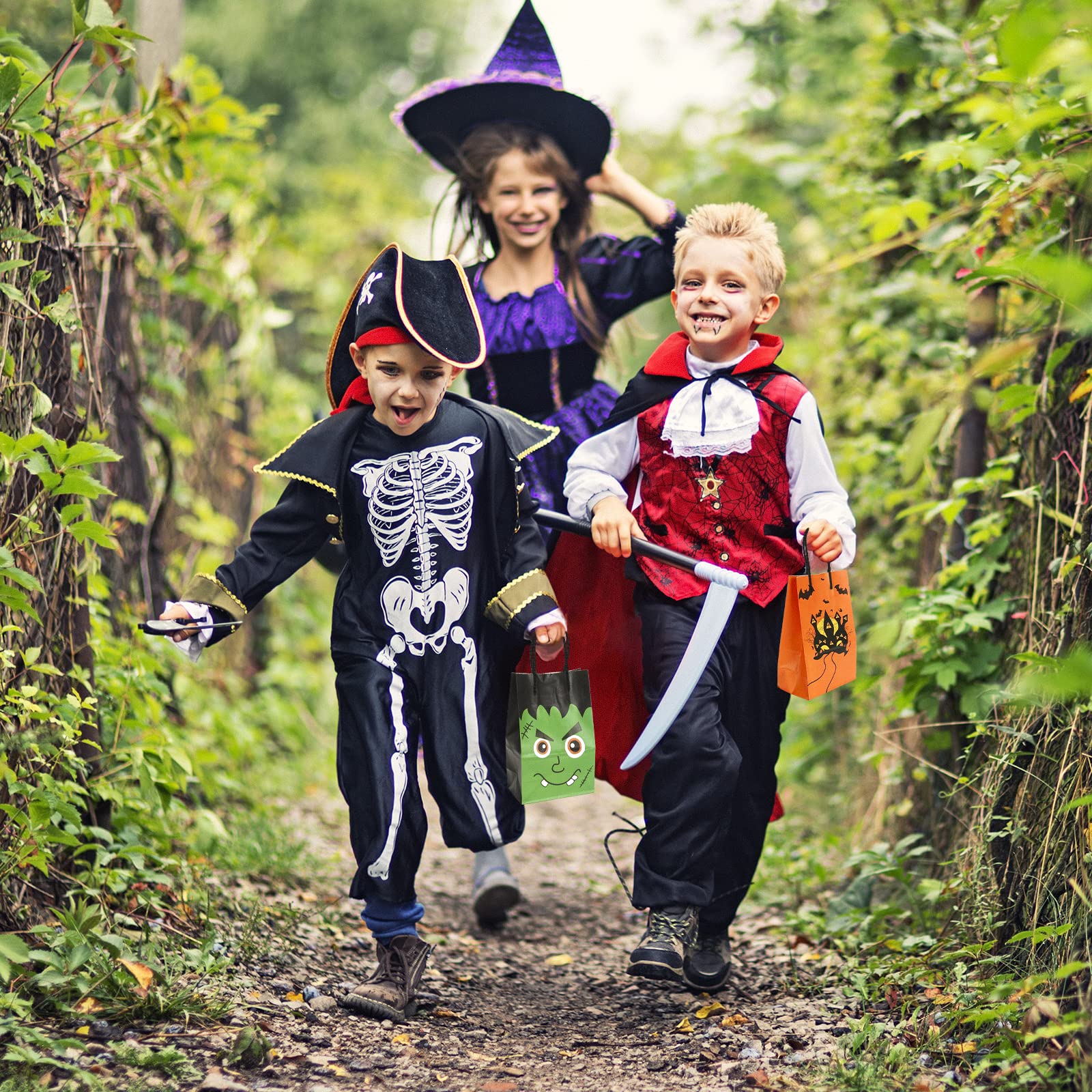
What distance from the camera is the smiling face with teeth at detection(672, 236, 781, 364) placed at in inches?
131

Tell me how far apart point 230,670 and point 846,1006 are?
3.94m

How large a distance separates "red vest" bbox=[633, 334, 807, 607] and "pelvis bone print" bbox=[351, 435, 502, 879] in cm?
53

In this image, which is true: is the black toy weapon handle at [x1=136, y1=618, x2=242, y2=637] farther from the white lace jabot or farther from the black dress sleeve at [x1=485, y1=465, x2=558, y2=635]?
the white lace jabot

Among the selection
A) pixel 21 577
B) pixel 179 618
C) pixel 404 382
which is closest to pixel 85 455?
pixel 21 577

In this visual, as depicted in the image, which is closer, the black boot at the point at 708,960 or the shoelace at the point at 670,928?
the shoelace at the point at 670,928

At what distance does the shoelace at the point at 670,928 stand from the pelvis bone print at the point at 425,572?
0.44 meters

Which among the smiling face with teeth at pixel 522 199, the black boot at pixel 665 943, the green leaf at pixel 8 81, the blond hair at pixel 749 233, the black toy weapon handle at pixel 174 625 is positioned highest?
the smiling face with teeth at pixel 522 199

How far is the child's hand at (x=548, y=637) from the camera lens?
3.16 meters

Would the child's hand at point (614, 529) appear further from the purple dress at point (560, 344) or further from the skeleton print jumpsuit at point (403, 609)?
the purple dress at point (560, 344)

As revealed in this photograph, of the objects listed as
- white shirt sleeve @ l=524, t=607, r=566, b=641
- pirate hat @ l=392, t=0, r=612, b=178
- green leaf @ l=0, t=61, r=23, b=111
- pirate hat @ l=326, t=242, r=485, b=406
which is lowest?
white shirt sleeve @ l=524, t=607, r=566, b=641

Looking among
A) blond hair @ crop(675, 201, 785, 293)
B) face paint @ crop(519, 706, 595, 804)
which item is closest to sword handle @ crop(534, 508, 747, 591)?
face paint @ crop(519, 706, 595, 804)

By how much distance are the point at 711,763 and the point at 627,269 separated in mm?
1729

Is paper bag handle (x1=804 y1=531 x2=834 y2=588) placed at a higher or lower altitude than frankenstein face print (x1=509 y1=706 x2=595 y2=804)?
higher

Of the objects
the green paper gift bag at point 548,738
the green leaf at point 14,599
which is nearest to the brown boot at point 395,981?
the green paper gift bag at point 548,738
